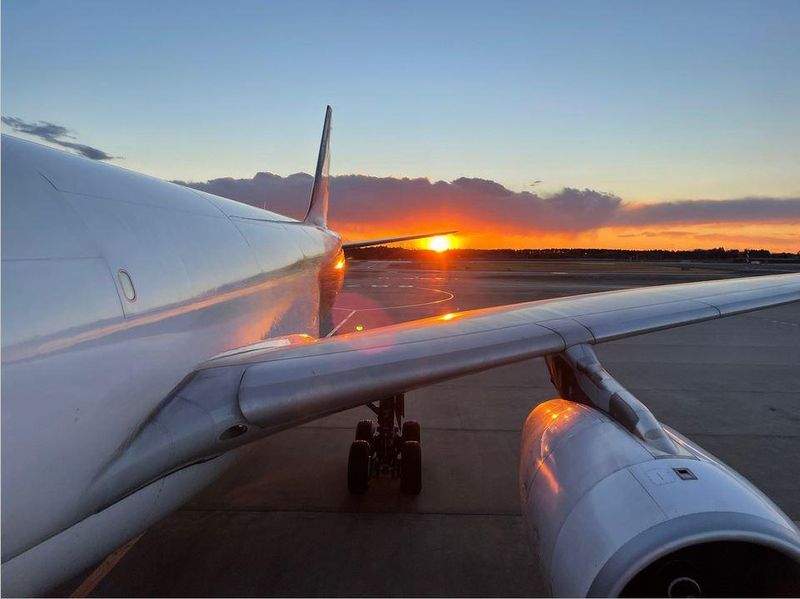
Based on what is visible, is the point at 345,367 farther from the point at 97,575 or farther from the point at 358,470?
the point at 97,575

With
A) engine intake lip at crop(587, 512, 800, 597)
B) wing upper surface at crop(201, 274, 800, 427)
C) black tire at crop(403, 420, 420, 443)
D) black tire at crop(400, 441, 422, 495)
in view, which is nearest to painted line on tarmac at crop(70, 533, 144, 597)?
wing upper surface at crop(201, 274, 800, 427)

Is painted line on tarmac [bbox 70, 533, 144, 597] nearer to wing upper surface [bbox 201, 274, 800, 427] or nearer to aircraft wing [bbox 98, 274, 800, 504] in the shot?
aircraft wing [bbox 98, 274, 800, 504]

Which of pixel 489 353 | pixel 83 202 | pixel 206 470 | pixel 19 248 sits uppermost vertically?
pixel 83 202

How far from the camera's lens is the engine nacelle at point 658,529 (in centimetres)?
296

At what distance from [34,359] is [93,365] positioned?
40 cm

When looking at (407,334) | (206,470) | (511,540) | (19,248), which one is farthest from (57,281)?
(511,540)

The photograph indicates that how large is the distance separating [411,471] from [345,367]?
2990mm

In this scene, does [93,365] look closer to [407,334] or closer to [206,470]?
[206,470]

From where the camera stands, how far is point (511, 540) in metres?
5.51

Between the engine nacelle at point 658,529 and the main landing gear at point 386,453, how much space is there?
115 inches

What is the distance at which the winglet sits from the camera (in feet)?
44.4

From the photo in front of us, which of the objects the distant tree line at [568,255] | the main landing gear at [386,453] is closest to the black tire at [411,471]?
the main landing gear at [386,453]

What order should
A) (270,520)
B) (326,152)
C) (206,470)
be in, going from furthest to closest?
1. (326,152)
2. (270,520)
3. (206,470)

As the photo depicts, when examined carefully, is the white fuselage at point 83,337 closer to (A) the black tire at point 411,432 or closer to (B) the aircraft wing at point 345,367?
(B) the aircraft wing at point 345,367
